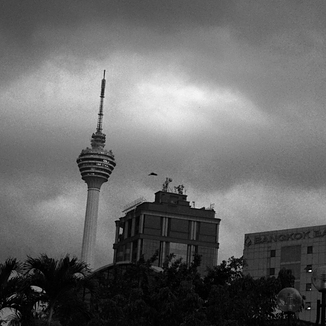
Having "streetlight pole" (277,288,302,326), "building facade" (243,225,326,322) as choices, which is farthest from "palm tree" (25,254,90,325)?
"building facade" (243,225,326,322)

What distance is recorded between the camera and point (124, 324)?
42.6 metres

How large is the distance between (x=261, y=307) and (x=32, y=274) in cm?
1433

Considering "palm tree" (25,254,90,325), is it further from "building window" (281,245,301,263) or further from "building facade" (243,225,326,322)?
"building window" (281,245,301,263)

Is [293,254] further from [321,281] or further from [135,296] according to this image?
[321,281]

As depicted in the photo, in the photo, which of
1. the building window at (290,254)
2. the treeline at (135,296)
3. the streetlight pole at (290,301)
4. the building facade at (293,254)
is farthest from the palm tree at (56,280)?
the building window at (290,254)

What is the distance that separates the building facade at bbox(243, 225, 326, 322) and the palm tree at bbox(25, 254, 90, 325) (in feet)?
363

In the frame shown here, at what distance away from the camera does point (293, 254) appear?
149 m

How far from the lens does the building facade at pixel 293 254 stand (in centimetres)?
14425

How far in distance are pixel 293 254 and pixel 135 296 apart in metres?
109

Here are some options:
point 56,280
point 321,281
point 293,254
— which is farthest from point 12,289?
point 293,254

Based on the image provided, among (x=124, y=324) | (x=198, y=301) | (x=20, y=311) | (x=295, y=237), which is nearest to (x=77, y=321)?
(x=124, y=324)

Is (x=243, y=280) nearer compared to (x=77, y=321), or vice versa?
(x=77, y=321)

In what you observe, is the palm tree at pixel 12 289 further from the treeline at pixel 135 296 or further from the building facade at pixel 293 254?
the building facade at pixel 293 254

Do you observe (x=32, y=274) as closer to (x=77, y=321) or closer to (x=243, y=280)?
(x=77, y=321)
